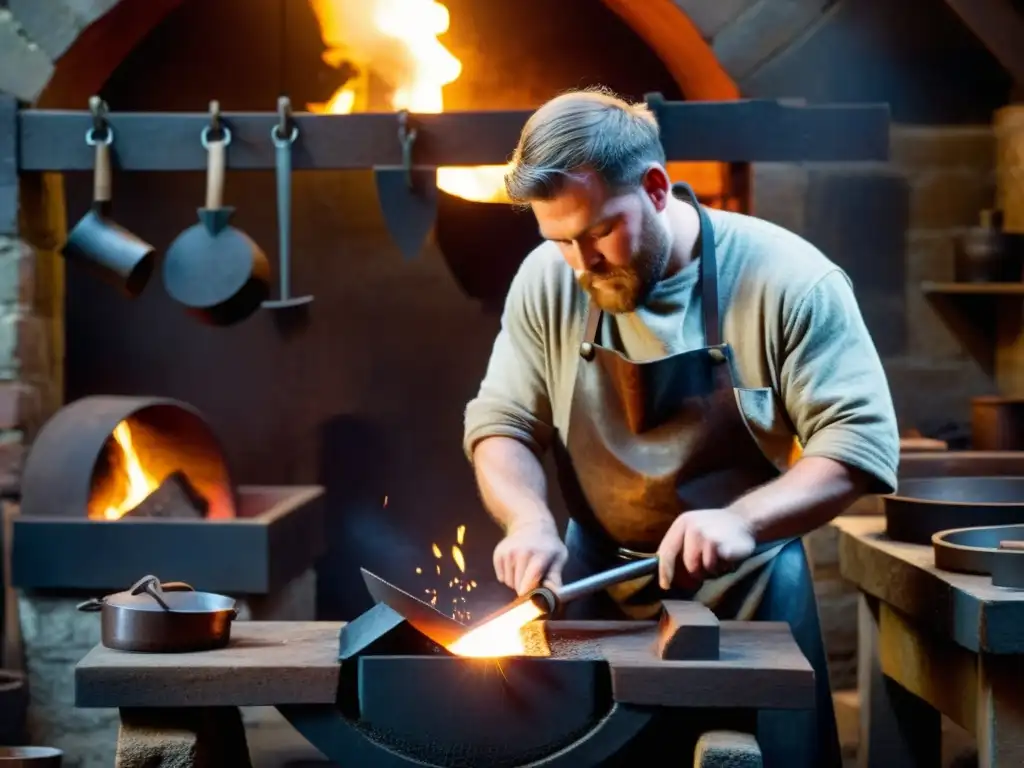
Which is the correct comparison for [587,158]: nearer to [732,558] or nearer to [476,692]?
[732,558]

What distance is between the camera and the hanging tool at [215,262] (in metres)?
4.02

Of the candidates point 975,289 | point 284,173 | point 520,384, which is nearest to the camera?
point 520,384

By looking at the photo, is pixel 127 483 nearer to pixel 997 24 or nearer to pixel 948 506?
pixel 948 506

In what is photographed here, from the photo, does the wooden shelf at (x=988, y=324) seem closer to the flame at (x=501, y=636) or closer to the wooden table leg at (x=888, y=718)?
the wooden table leg at (x=888, y=718)

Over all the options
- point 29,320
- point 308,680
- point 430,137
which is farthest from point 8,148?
point 308,680

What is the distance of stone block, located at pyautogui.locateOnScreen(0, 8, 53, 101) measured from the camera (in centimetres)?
423

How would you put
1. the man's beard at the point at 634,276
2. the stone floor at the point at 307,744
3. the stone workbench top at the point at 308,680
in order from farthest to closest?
the stone floor at the point at 307,744, the man's beard at the point at 634,276, the stone workbench top at the point at 308,680

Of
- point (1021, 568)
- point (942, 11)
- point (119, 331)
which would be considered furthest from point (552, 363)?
point (119, 331)

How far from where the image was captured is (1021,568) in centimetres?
258

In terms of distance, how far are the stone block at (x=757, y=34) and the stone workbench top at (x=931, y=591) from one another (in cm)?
151

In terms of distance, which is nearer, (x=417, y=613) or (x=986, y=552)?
(x=417, y=613)

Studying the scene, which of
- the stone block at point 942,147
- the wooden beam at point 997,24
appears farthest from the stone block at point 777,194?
the wooden beam at point 997,24

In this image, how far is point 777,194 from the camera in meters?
4.29

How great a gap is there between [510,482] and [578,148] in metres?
0.69
